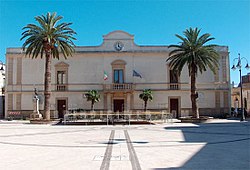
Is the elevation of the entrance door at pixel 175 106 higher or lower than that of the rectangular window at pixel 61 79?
lower

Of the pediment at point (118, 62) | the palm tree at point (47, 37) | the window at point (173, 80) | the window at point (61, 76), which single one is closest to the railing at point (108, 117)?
the palm tree at point (47, 37)

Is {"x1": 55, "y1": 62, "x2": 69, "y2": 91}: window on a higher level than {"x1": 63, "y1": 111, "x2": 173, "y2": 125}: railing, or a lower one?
higher

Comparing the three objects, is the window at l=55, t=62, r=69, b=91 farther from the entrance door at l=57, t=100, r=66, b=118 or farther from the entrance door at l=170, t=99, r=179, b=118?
the entrance door at l=170, t=99, r=179, b=118

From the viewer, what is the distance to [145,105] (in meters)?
33.0

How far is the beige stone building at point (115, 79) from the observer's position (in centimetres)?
3416

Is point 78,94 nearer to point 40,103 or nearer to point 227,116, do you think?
point 40,103

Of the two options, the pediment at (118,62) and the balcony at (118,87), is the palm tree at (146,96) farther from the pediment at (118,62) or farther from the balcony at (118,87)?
the pediment at (118,62)

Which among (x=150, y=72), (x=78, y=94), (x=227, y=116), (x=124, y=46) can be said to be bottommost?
(x=227, y=116)

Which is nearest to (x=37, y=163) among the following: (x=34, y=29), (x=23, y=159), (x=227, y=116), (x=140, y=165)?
(x=23, y=159)

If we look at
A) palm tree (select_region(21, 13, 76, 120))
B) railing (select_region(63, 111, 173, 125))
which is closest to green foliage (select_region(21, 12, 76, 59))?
palm tree (select_region(21, 13, 76, 120))

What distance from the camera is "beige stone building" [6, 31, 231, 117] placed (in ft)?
112

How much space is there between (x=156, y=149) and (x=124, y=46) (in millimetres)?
25988

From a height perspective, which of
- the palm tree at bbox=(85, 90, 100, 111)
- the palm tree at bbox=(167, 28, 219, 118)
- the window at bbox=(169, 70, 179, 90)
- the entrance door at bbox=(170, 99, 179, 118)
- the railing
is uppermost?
the palm tree at bbox=(167, 28, 219, 118)

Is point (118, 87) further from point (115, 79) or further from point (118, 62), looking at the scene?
point (118, 62)
